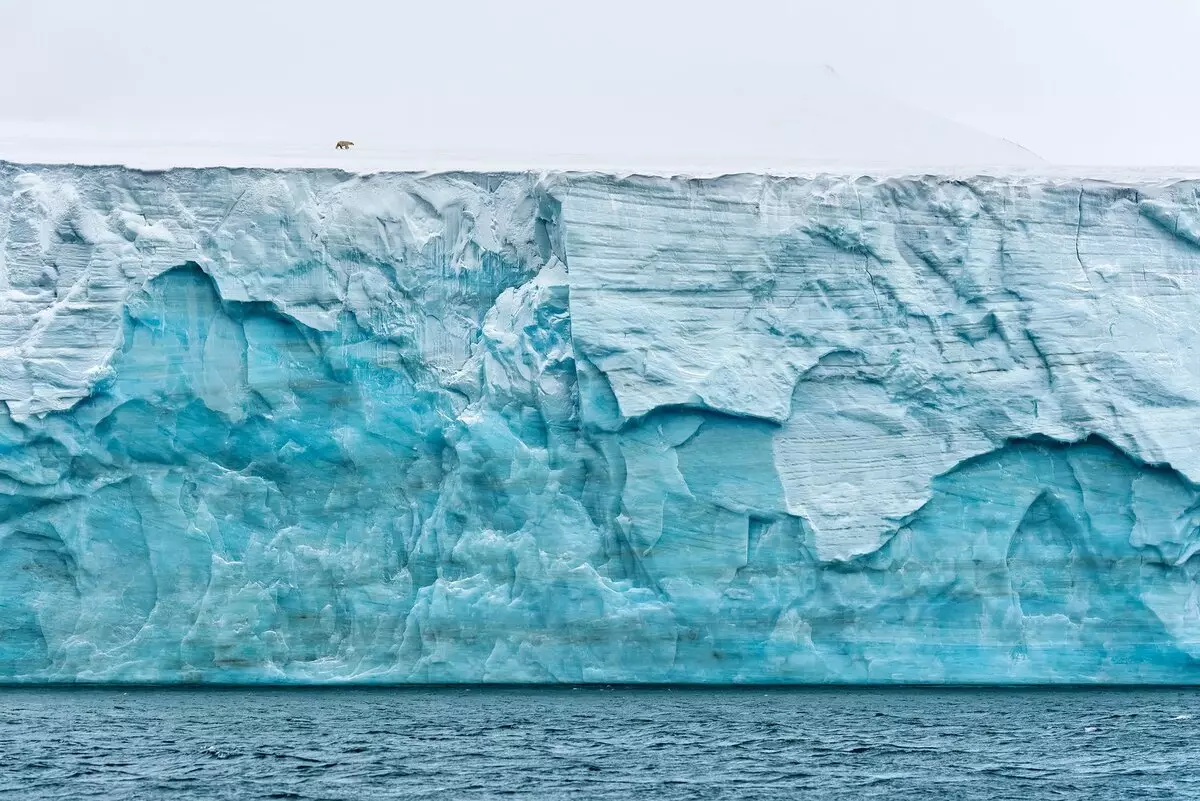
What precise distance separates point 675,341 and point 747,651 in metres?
2.52

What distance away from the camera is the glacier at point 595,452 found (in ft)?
42.5

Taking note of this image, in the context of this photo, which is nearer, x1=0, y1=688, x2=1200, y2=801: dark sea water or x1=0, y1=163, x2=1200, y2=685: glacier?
x1=0, y1=688, x2=1200, y2=801: dark sea water

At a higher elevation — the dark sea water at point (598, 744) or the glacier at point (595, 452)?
the glacier at point (595, 452)

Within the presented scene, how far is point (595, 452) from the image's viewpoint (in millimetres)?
13102

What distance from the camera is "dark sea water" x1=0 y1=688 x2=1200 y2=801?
9.62m

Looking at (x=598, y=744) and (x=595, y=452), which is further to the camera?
(x=595, y=452)

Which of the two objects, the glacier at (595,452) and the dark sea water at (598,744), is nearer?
the dark sea water at (598,744)

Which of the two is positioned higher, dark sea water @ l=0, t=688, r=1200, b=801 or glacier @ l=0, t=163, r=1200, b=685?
glacier @ l=0, t=163, r=1200, b=685

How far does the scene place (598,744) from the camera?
1111 cm

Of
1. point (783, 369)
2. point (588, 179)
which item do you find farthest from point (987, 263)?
point (588, 179)

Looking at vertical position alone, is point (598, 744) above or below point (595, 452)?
below

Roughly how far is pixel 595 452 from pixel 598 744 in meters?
2.76

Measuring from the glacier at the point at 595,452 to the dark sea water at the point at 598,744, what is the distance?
41 cm

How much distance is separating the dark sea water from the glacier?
408 mm
